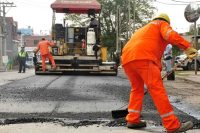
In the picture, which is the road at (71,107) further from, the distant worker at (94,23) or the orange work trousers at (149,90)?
the distant worker at (94,23)

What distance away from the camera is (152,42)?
6402 millimetres

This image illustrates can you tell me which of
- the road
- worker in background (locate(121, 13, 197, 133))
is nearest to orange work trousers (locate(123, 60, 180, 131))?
worker in background (locate(121, 13, 197, 133))

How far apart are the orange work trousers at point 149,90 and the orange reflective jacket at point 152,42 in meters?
0.09

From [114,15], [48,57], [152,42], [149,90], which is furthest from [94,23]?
[114,15]

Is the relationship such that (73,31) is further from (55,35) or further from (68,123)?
(68,123)

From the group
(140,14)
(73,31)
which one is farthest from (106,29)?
(73,31)

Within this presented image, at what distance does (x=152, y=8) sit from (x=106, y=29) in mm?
8193

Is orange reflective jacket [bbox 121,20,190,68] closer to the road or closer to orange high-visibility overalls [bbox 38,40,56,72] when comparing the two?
the road

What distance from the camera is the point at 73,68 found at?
21.9 m

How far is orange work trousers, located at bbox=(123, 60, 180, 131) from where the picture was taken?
6.07 metres

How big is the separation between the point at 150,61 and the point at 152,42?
0.25 m

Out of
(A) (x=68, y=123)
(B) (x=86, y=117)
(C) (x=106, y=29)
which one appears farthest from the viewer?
(C) (x=106, y=29)

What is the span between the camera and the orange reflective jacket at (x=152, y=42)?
20.7 ft

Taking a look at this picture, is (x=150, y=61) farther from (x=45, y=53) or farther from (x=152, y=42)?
(x=45, y=53)
